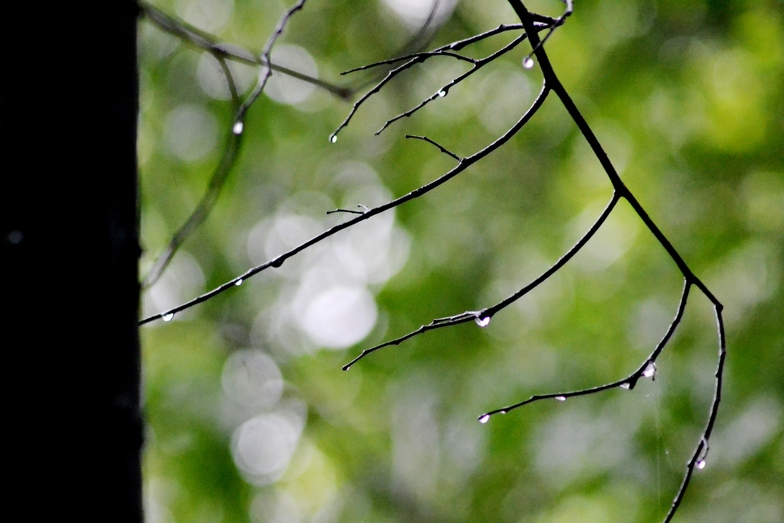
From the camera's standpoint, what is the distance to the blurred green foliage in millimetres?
1897

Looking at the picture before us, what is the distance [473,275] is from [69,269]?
2.37 m

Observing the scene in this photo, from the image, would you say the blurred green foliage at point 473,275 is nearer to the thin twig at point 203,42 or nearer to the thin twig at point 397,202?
the thin twig at point 203,42

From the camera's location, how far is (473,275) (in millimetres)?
2762

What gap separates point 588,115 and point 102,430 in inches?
84.3

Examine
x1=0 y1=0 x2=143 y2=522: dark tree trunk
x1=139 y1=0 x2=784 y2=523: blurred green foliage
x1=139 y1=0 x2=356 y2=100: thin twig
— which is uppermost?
x1=139 y1=0 x2=784 y2=523: blurred green foliage

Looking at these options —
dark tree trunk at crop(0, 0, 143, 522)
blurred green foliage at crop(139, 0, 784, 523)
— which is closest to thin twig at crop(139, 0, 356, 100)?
dark tree trunk at crop(0, 0, 143, 522)

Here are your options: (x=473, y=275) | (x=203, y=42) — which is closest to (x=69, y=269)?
(x=203, y=42)

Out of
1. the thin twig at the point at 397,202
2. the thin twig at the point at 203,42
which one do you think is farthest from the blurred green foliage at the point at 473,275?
the thin twig at the point at 397,202

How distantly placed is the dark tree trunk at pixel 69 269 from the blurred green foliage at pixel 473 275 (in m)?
1.13

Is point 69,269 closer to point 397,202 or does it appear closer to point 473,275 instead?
point 397,202

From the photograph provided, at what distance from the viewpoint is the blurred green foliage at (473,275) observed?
190 cm

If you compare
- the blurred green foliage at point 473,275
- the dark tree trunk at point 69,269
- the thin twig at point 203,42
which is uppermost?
the blurred green foliage at point 473,275

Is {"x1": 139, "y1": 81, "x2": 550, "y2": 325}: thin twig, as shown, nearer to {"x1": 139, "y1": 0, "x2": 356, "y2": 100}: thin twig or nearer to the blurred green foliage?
{"x1": 139, "y1": 0, "x2": 356, "y2": 100}: thin twig

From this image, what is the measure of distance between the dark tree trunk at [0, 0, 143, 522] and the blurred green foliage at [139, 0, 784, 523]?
113cm
